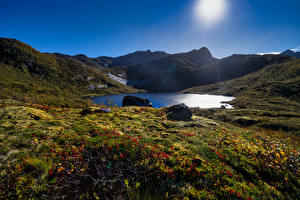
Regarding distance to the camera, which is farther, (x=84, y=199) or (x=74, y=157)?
(x=74, y=157)

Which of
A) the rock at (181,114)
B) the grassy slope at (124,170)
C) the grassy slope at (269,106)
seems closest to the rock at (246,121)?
the grassy slope at (269,106)

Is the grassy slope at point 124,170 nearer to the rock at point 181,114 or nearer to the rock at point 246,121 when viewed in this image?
the rock at point 181,114

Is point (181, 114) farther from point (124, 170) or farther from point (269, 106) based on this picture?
point (269, 106)

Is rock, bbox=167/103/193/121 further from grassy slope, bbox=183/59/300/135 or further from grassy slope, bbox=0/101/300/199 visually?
grassy slope, bbox=183/59/300/135

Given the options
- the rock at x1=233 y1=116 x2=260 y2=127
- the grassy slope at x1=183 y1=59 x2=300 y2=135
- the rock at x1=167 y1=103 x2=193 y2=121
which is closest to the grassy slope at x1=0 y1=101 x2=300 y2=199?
the rock at x1=167 y1=103 x2=193 y2=121

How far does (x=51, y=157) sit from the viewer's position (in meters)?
7.61

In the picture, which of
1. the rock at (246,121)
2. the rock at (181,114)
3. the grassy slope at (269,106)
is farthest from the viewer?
the grassy slope at (269,106)

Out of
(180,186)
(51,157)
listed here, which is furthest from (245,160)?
(51,157)

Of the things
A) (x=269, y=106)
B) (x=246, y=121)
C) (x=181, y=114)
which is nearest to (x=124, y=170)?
(x=181, y=114)

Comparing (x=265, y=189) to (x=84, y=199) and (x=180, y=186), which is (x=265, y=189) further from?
(x=84, y=199)

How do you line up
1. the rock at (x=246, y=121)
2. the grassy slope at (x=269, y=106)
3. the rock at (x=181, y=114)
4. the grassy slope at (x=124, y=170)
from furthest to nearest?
the grassy slope at (x=269, y=106)
the rock at (x=246, y=121)
the rock at (x=181, y=114)
the grassy slope at (x=124, y=170)

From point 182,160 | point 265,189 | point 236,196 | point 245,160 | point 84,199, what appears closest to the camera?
point 84,199

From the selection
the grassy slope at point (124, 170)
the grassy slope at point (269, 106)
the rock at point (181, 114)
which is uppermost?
the grassy slope at point (124, 170)

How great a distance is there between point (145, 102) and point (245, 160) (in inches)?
1606
